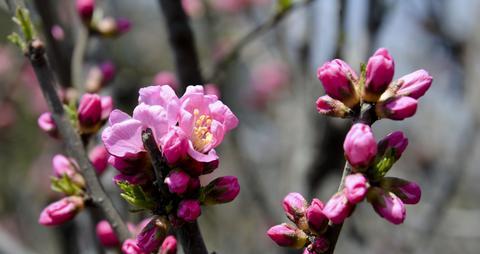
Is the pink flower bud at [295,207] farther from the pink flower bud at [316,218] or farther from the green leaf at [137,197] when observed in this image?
the green leaf at [137,197]

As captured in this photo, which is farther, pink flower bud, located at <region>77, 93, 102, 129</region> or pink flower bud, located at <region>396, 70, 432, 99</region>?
pink flower bud, located at <region>77, 93, 102, 129</region>

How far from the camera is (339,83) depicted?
1.63 m

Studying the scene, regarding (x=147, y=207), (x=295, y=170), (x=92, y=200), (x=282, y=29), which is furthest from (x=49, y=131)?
(x=282, y=29)

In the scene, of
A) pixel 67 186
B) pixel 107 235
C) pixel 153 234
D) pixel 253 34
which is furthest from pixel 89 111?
pixel 253 34

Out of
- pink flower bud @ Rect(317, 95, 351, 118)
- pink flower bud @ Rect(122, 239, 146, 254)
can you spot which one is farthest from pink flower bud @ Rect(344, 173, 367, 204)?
pink flower bud @ Rect(122, 239, 146, 254)

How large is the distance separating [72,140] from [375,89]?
3.00ft

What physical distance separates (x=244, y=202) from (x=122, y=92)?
6.56 feet

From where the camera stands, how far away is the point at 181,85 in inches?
111

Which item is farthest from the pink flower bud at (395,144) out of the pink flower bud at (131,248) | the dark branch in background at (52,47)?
the dark branch in background at (52,47)

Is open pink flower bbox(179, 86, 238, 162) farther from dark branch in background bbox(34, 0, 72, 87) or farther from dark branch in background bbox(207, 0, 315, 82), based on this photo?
dark branch in background bbox(34, 0, 72, 87)

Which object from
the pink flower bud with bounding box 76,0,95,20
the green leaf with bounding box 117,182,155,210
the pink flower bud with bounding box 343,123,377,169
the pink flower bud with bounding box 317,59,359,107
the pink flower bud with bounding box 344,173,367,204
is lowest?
the pink flower bud with bounding box 344,173,367,204

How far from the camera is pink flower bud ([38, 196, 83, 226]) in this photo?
6.35ft

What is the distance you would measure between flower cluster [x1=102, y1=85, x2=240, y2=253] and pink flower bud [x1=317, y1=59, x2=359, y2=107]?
27cm

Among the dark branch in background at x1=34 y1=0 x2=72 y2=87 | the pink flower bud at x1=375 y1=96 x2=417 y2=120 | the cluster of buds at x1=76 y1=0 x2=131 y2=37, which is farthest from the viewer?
the dark branch in background at x1=34 y1=0 x2=72 y2=87
